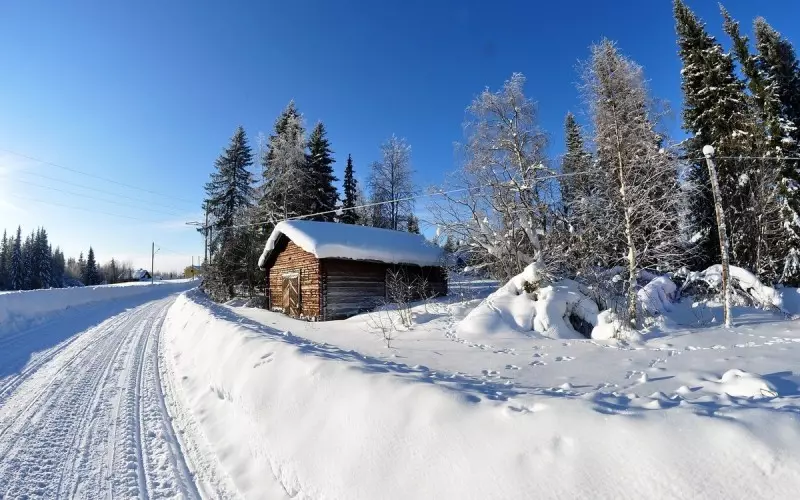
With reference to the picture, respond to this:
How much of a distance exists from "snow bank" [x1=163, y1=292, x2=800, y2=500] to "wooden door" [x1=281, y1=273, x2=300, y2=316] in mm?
13534

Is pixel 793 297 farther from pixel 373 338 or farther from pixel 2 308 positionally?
pixel 2 308

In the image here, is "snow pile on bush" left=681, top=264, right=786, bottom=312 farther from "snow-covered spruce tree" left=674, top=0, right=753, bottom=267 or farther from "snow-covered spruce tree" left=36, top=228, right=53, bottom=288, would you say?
"snow-covered spruce tree" left=36, top=228, right=53, bottom=288

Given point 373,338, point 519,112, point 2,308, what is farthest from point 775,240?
point 2,308

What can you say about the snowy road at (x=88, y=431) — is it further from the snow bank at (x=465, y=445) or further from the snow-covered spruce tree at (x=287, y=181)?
the snow-covered spruce tree at (x=287, y=181)

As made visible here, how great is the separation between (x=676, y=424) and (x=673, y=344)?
7533 mm

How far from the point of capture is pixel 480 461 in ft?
8.61

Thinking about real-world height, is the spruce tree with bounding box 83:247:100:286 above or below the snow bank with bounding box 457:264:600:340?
above

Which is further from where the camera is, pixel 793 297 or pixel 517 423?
pixel 793 297

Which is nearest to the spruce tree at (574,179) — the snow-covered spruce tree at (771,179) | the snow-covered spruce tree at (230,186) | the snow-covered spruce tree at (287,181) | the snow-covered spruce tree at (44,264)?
the snow-covered spruce tree at (771,179)

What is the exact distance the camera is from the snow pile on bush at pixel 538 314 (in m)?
9.72

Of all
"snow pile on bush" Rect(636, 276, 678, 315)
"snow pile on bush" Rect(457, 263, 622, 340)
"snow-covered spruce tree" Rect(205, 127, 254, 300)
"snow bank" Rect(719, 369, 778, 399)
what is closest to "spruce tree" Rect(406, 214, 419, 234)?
"snow-covered spruce tree" Rect(205, 127, 254, 300)

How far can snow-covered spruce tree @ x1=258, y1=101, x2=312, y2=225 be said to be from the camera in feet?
84.6

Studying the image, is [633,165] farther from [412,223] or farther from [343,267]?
[412,223]

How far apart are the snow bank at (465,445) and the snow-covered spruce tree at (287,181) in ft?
72.9
